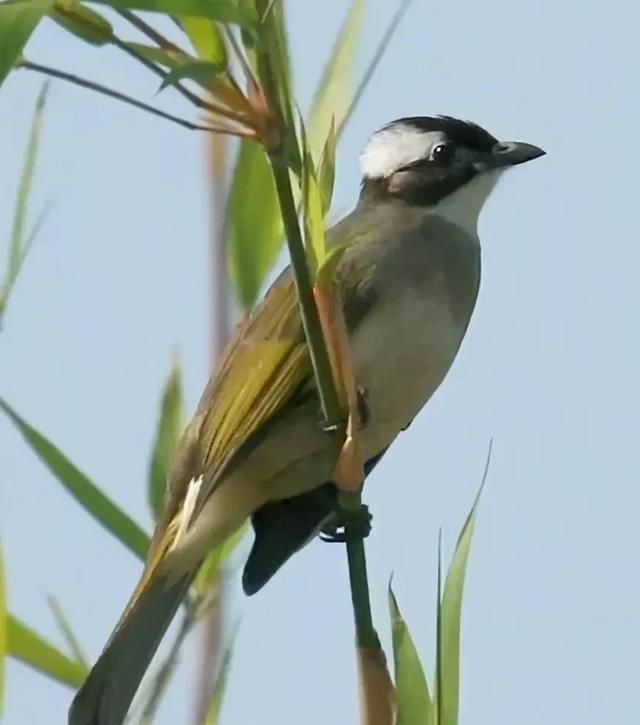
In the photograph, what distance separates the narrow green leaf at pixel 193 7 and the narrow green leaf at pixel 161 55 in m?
0.04

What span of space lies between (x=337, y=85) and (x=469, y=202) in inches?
48.7

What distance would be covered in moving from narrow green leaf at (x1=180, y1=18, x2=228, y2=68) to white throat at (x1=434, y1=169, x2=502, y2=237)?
140 centimetres

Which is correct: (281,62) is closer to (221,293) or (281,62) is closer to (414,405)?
(221,293)

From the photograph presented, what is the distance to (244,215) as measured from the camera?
58.3 inches

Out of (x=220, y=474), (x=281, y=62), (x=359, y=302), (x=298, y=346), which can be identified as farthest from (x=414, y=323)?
(x=281, y=62)

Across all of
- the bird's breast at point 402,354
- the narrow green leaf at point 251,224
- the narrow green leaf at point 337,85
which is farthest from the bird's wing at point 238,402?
the narrow green leaf at point 337,85

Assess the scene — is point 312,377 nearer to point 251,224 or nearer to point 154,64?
point 251,224

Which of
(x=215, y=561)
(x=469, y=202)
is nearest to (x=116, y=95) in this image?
(x=215, y=561)

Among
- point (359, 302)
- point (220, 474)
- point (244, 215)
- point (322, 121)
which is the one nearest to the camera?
point (322, 121)

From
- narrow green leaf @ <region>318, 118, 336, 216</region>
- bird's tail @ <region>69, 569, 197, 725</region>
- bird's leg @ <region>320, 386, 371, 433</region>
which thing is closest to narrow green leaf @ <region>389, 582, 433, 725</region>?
bird's leg @ <region>320, 386, 371, 433</region>

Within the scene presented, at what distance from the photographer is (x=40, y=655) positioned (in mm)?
1412

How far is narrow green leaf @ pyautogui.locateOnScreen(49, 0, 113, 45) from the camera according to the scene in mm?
Result: 1141

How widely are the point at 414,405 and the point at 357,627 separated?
1093mm

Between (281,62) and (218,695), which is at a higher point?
(281,62)
